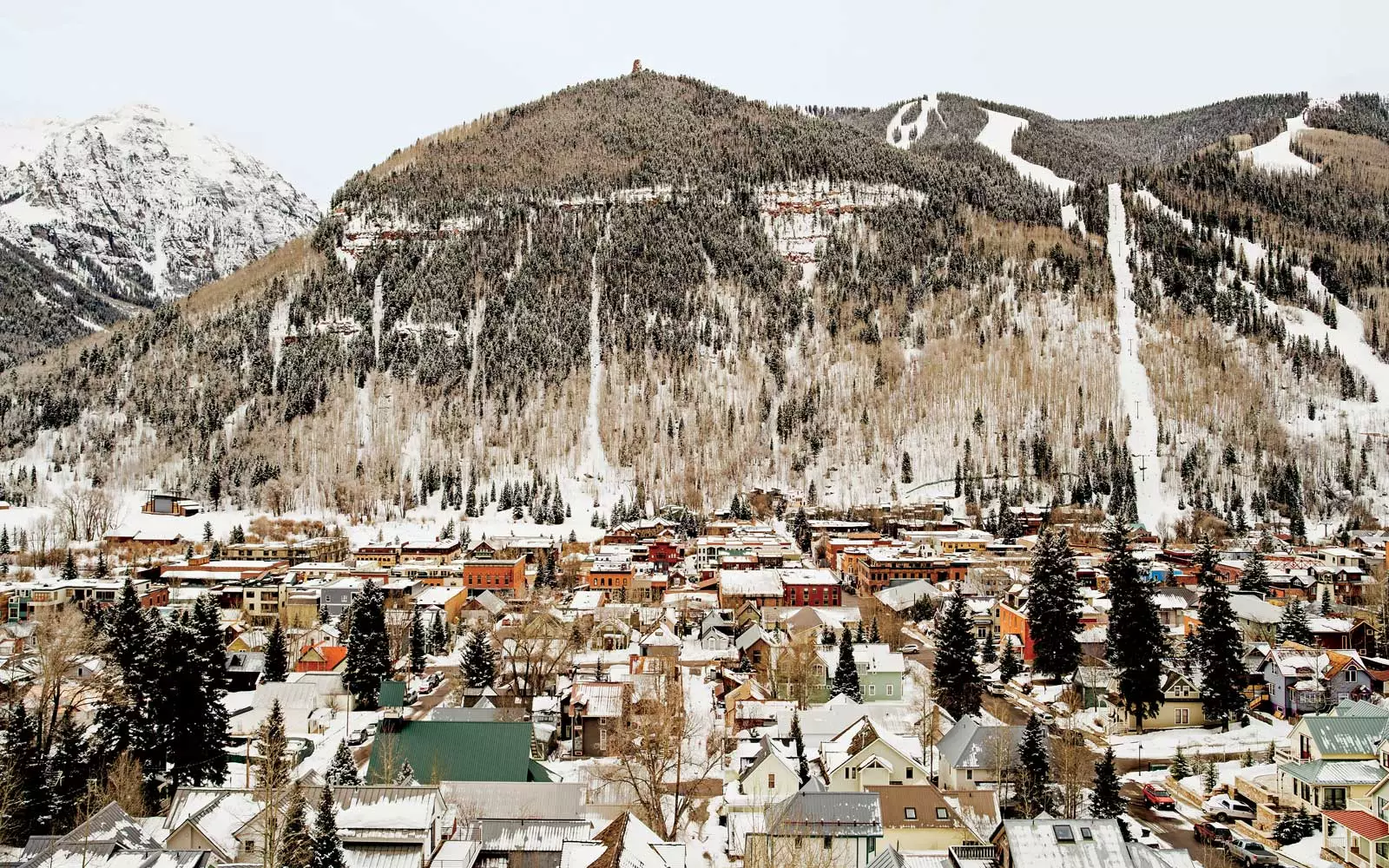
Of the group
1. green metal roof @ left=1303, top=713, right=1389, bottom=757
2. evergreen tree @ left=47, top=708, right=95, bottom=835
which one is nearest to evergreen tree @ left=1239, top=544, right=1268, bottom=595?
green metal roof @ left=1303, top=713, right=1389, bottom=757

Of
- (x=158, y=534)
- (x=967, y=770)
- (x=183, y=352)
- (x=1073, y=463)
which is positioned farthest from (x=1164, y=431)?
(x=183, y=352)

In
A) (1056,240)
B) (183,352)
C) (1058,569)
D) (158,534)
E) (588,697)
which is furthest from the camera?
(1056,240)

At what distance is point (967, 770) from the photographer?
37.9 metres

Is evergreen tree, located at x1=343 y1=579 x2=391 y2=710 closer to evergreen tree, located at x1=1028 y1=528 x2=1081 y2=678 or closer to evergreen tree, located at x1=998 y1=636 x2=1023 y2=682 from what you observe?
evergreen tree, located at x1=998 y1=636 x2=1023 y2=682

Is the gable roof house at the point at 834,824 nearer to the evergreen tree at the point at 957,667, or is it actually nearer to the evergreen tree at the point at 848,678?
the evergreen tree at the point at 957,667

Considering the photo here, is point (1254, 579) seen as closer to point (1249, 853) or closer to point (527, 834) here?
point (1249, 853)

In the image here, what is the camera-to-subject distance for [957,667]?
163ft

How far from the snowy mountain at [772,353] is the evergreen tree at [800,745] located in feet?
277

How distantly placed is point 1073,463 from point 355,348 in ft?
356

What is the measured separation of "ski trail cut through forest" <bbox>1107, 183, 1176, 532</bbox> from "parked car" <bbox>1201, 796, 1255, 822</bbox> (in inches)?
3494

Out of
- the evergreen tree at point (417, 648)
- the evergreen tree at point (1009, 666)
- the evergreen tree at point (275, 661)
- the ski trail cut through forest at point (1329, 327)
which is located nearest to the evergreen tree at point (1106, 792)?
the evergreen tree at point (1009, 666)

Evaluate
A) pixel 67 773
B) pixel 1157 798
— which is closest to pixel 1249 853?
pixel 1157 798

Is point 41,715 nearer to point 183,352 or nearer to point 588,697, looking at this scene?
point 588,697

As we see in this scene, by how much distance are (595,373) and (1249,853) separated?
13625 centimetres
